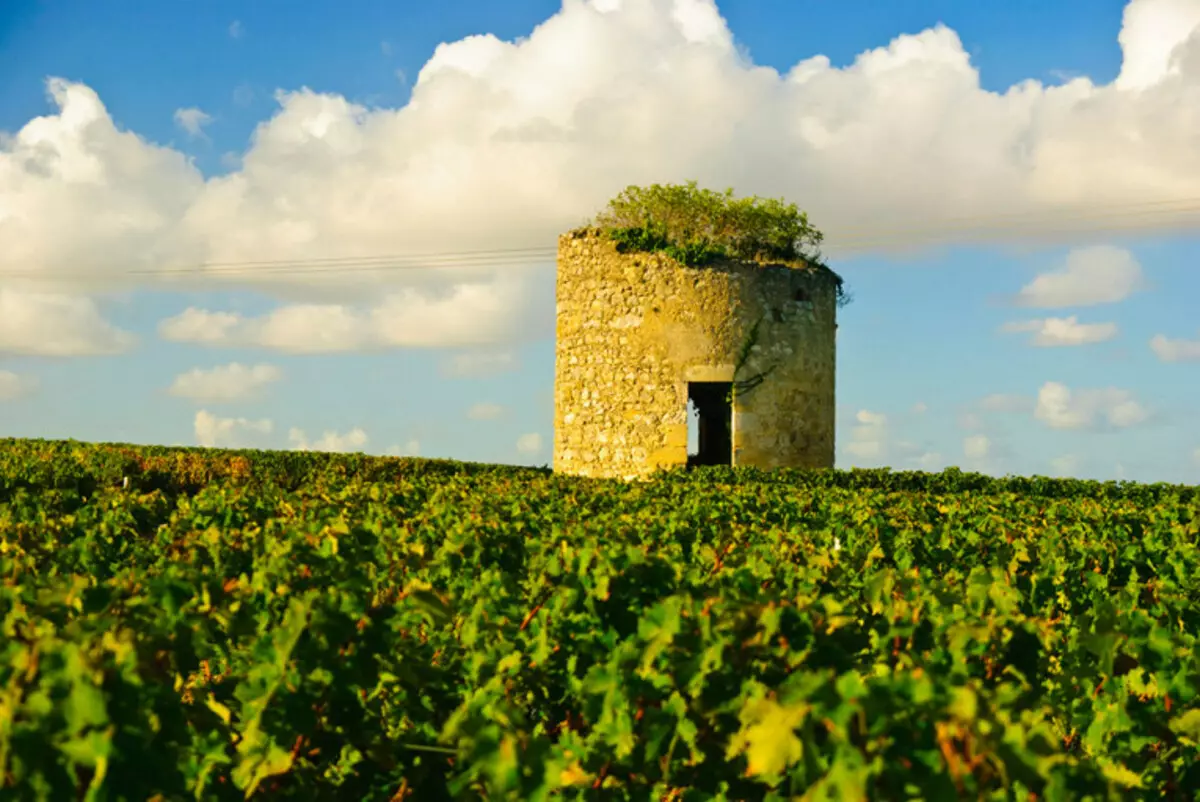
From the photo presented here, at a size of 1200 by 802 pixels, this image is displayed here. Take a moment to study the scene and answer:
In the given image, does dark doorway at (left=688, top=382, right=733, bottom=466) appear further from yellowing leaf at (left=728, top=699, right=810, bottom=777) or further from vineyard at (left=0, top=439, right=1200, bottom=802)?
yellowing leaf at (left=728, top=699, right=810, bottom=777)

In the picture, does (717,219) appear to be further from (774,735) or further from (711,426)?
(774,735)

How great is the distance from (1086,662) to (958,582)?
1.31 meters

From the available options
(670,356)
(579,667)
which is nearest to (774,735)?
(579,667)

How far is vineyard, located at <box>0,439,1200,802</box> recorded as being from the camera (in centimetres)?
259

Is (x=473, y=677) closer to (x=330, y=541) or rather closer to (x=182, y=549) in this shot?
(x=330, y=541)

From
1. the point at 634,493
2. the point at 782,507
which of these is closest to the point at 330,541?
the point at 782,507

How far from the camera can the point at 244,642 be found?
200 inches

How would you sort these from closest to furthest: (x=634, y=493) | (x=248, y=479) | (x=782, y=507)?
(x=782, y=507), (x=634, y=493), (x=248, y=479)

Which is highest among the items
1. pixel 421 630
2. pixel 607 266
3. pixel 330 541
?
pixel 607 266

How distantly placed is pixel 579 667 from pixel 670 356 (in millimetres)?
16393

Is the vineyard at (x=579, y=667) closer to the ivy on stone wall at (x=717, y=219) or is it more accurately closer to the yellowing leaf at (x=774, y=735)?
the yellowing leaf at (x=774, y=735)

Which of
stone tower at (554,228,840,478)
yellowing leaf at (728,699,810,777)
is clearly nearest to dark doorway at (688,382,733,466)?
stone tower at (554,228,840,478)

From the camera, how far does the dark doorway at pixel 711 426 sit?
85.9ft

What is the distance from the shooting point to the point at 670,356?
2078cm
